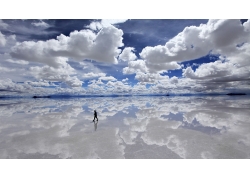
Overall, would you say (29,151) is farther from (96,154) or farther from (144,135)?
(144,135)

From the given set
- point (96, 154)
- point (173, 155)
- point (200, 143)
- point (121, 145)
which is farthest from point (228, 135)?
point (96, 154)

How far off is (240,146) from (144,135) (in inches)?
211

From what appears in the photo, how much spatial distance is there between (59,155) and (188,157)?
6241 millimetres

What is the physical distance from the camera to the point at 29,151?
7.62 metres

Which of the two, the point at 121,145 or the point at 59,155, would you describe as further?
the point at 121,145
